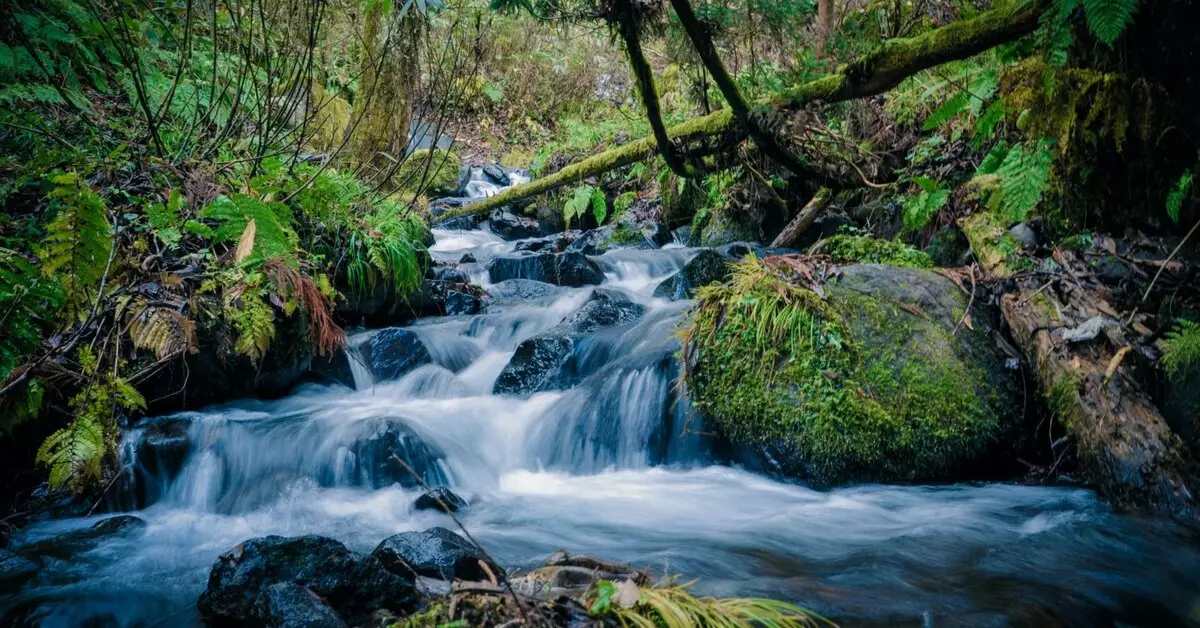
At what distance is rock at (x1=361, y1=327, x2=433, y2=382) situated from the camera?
6.41 m

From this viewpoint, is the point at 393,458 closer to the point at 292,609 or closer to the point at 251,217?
the point at 251,217

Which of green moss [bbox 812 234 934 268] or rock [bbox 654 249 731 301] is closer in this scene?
green moss [bbox 812 234 934 268]

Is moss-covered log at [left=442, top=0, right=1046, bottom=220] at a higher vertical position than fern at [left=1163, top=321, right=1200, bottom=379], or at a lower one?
higher

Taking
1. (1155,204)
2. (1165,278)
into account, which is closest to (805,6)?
(1155,204)

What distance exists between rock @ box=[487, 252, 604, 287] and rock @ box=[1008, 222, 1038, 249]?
490 centimetres

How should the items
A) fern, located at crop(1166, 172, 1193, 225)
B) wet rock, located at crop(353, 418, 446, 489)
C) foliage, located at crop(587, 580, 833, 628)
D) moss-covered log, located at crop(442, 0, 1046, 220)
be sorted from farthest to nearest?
wet rock, located at crop(353, 418, 446, 489), moss-covered log, located at crop(442, 0, 1046, 220), fern, located at crop(1166, 172, 1193, 225), foliage, located at crop(587, 580, 833, 628)

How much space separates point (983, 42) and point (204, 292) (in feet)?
16.4

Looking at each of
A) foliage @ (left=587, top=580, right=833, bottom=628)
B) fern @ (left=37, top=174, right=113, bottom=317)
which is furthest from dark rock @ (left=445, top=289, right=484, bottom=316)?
foliage @ (left=587, top=580, right=833, bottom=628)

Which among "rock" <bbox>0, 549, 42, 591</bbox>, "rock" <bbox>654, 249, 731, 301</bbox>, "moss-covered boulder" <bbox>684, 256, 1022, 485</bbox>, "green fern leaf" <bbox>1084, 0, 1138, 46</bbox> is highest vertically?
"green fern leaf" <bbox>1084, 0, 1138, 46</bbox>

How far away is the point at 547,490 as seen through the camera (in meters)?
4.91

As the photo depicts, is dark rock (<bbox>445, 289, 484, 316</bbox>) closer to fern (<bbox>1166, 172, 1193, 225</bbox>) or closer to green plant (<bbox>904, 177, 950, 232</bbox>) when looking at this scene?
green plant (<bbox>904, 177, 950, 232</bbox>)

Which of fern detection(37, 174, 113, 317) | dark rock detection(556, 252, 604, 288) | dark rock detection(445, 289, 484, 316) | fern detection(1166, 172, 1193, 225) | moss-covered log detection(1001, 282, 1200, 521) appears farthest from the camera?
dark rock detection(556, 252, 604, 288)

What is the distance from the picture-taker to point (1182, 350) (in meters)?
3.34

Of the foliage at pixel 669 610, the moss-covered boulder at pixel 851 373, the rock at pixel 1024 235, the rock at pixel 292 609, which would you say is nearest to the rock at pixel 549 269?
the moss-covered boulder at pixel 851 373
